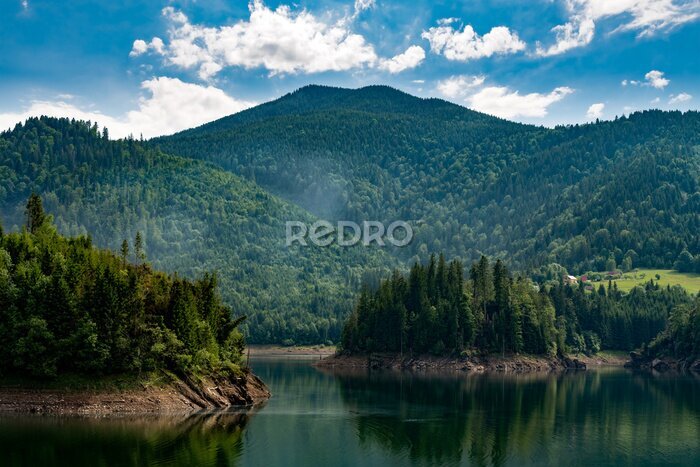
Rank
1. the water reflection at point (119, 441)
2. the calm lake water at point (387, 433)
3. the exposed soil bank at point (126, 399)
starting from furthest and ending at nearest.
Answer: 1. the exposed soil bank at point (126, 399)
2. the calm lake water at point (387, 433)
3. the water reflection at point (119, 441)

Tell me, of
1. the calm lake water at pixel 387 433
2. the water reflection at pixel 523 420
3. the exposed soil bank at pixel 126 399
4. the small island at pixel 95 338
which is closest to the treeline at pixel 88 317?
the small island at pixel 95 338

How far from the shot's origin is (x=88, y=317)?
10925cm

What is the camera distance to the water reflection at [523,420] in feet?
298

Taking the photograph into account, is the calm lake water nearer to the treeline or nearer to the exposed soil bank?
the exposed soil bank

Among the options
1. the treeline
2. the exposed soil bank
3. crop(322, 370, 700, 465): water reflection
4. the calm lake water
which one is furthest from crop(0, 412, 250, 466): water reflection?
crop(322, 370, 700, 465): water reflection

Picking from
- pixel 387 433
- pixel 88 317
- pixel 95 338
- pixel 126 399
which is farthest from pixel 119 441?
pixel 387 433

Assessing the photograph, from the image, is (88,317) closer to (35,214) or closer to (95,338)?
(95,338)

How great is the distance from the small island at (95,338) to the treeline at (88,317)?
142 millimetres

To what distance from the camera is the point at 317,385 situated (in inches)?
6885

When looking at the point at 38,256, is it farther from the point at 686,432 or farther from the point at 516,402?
the point at 686,432

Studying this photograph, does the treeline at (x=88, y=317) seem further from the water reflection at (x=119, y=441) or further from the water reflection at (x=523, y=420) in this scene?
the water reflection at (x=523, y=420)

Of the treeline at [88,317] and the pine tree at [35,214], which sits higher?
the pine tree at [35,214]

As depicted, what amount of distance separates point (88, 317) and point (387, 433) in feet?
148

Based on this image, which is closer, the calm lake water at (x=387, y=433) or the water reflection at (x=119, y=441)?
the water reflection at (x=119, y=441)
